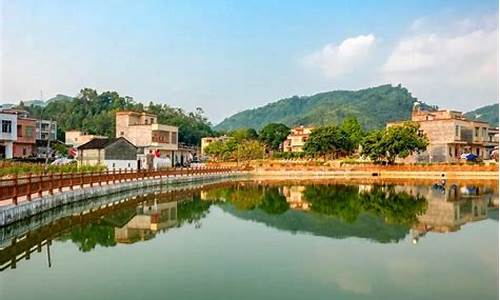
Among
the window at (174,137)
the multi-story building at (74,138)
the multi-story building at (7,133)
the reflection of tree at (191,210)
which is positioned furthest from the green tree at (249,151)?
the reflection of tree at (191,210)

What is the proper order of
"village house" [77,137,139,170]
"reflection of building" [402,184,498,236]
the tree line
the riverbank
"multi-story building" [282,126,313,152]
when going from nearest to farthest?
1. "reflection of building" [402,184,498,236]
2. "village house" [77,137,139,170]
3. the riverbank
4. the tree line
5. "multi-story building" [282,126,313,152]

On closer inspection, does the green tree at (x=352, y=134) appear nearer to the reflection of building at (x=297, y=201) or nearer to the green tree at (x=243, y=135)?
the green tree at (x=243, y=135)

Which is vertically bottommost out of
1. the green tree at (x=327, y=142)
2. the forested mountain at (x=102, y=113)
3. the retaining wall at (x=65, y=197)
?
the retaining wall at (x=65, y=197)

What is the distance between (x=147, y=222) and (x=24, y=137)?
29.6 metres

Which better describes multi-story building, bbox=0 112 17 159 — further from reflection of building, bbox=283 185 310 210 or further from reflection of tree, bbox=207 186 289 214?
reflection of building, bbox=283 185 310 210

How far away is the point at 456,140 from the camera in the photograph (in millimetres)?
54312

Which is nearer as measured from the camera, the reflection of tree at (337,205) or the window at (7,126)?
the reflection of tree at (337,205)

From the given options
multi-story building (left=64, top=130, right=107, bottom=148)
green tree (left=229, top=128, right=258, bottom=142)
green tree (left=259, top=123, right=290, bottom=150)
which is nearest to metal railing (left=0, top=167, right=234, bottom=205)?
multi-story building (left=64, top=130, right=107, bottom=148)

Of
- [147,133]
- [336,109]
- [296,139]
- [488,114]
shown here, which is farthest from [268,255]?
[488,114]

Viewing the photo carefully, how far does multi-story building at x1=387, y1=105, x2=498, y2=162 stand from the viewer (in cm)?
5438

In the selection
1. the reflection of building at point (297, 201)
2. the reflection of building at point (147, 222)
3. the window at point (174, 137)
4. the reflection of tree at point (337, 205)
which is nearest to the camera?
the reflection of building at point (147, 222)

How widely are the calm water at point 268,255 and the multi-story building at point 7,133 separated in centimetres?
2210

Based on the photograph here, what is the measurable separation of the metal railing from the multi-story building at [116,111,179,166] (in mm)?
16132

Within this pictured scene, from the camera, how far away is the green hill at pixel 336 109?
122438 millimetres
